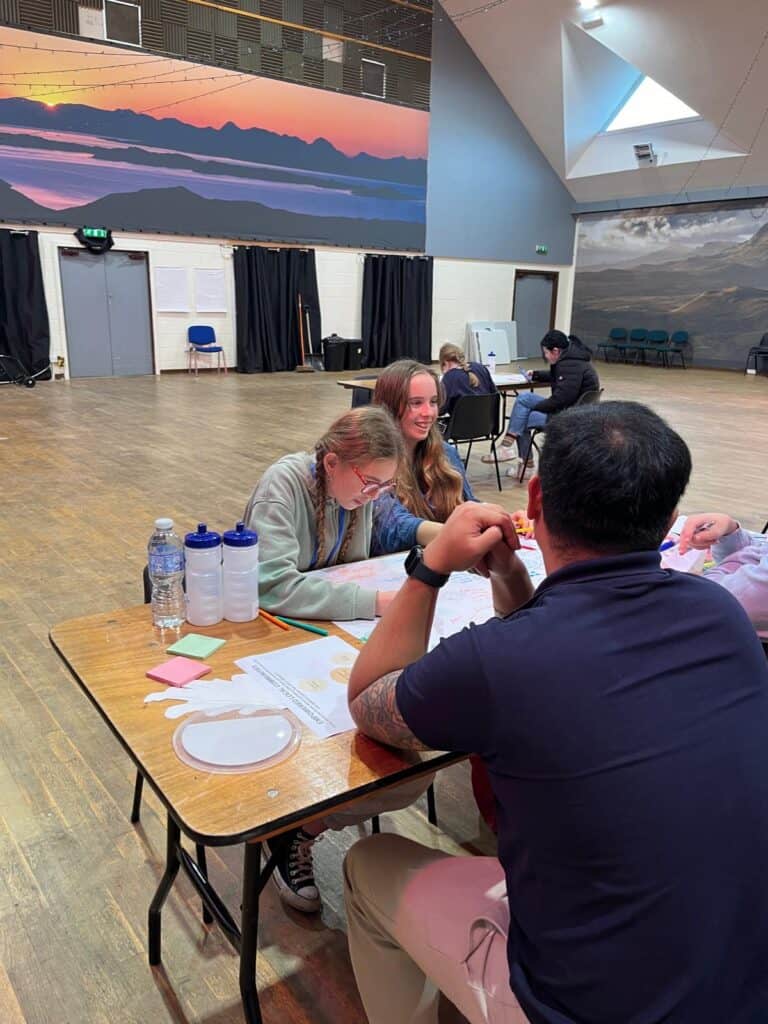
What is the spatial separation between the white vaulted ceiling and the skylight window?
0.15 m

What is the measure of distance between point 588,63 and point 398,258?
187 inches

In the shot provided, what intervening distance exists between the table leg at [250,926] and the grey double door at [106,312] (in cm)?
1123

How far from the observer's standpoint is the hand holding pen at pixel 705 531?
1971 mm

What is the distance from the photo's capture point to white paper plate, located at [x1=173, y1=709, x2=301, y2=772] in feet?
3.77

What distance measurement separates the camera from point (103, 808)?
211cm

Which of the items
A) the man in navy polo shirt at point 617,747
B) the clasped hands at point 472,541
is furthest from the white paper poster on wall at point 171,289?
the man in navy polo shirt at point 617,747

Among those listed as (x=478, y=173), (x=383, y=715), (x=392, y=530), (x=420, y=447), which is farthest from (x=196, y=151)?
(x=383, y=715)

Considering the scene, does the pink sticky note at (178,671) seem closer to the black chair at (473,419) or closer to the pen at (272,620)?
the pen at (272,620)

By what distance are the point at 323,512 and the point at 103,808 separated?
1.05 metres

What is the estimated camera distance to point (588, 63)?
13.5 metres

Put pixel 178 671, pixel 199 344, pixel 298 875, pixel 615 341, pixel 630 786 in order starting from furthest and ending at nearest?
pixel 615 341 < pixel 199 344 < pixel 298 875 < pixel 178 671 < pixel 630 786

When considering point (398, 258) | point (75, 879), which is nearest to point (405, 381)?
point (75, 879)

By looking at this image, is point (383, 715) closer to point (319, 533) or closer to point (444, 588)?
point (444, 588)

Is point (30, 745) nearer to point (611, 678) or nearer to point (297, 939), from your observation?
point (297, 939)
